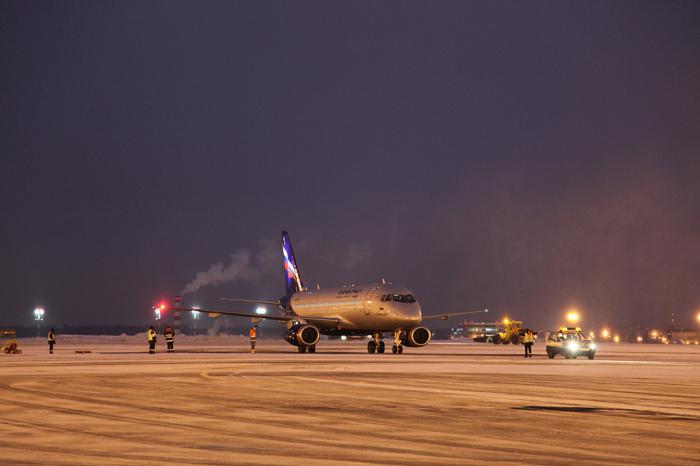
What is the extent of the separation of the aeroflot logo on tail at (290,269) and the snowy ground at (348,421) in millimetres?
54155

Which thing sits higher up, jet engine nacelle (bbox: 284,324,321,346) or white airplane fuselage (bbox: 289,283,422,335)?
white airplane fuselage (bbox: 289,283,422,335)

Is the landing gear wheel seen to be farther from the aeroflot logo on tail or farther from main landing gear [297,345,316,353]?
the aeroflot logo on tail

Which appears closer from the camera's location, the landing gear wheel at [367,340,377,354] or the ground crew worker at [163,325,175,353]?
the landing gear wheel at [367,340,377,354]

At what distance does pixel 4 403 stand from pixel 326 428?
8444mm

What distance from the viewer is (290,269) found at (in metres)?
84.6

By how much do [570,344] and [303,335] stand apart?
58.1ft

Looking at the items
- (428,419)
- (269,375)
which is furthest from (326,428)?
(269,375)

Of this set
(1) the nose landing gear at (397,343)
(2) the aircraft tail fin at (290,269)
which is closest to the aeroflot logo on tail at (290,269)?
(2) the aircraft tail fin at (290,269)

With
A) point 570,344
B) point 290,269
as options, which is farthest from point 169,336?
point 570,344

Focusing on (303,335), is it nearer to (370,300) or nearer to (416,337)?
(370,300)

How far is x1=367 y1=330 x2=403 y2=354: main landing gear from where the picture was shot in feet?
193

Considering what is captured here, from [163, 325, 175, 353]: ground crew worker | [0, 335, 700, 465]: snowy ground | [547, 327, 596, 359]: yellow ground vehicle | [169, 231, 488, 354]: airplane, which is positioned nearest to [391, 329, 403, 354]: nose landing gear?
[169, 231, 488, 354]: airplane

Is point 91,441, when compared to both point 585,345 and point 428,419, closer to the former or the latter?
point 428,419

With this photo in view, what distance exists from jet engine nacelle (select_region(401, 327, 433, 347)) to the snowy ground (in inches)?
1270
